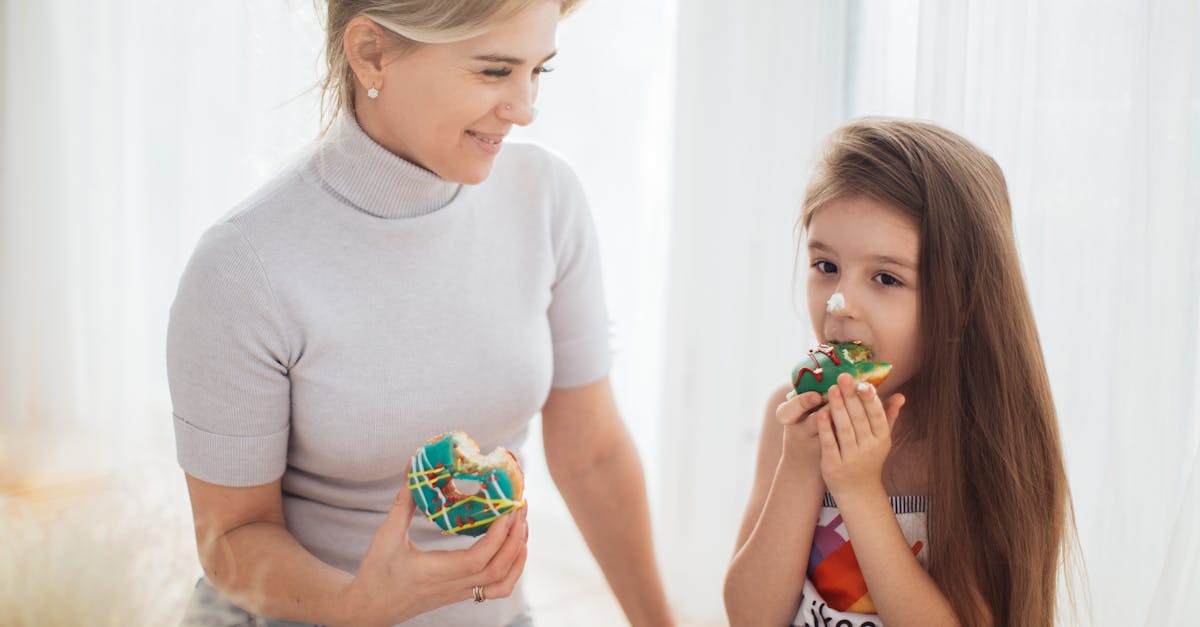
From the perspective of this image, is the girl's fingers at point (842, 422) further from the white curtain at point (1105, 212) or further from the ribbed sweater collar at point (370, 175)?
the white curtain at point (1105, 212)

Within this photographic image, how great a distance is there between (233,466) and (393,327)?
0.90 ft

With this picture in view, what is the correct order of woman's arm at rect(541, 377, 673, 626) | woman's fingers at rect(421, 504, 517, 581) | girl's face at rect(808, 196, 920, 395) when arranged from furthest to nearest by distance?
woman's arm at rect(541, 377, 673, 626) < girl's face at rect(808, 196, 920, 395) < woman's fingers at rect(421, 504, 517, 581)

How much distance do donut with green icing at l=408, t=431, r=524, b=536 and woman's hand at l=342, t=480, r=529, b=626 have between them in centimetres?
2

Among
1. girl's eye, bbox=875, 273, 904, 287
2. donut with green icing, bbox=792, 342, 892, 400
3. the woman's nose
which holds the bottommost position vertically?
donut with green icing, bbox=792, 342, 892, 400

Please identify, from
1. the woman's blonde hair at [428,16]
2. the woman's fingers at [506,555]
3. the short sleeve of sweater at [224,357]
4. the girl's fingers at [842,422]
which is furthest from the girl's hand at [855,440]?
the short sleeve of sweater at [224,357]

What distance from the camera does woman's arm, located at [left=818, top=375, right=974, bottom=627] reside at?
1.20 metres

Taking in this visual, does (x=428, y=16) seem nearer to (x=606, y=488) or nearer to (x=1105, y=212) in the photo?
(x=606, y=488)

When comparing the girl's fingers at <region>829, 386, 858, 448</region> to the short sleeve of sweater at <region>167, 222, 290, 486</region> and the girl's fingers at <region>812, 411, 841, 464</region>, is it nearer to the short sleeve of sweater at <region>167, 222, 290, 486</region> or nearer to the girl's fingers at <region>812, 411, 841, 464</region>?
the girl's fingers at <region>812, 411, 841, 464</region>

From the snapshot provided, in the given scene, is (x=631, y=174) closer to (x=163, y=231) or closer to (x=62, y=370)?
(x=163, y=231)

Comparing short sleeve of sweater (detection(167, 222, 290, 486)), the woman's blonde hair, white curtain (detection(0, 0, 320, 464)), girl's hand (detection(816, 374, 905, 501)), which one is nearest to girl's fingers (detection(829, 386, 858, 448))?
girl's hand (detection(816, 374, 905, 501))

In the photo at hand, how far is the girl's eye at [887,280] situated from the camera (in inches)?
49.7

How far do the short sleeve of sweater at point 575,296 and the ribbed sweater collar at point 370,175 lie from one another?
243mm

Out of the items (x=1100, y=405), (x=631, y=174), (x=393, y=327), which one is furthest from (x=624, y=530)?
(x=631, y=174)

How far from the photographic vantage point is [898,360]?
129 centimetres
